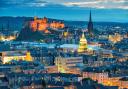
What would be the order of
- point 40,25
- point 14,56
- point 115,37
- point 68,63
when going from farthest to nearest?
point 115,37
point 40,25
point 14,56
point 68,63

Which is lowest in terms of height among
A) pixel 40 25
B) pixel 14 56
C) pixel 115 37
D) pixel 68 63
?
pixel 115 37

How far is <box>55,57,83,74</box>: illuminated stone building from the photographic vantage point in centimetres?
5999

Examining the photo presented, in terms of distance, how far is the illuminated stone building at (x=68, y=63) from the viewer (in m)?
60.0

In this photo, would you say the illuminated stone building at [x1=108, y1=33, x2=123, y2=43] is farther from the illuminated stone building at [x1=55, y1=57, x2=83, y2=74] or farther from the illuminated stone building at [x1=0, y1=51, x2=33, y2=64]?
the illuminated stone building at [x1=55, y1=57, x2=83, y2=74]

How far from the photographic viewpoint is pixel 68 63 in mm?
65625

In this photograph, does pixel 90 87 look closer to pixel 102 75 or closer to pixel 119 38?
pixel 102 75

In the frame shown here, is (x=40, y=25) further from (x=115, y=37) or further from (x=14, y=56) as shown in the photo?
(x=14, y=56)

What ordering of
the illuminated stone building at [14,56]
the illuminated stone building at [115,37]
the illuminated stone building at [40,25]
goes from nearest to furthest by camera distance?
the illuminated stone building at [14,56] → the illuminated stone building at [40,25] → the illuminated stone building at [115,37]

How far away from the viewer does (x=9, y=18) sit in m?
163

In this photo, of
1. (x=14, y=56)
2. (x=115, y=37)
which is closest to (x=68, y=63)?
(x=14, y=56)

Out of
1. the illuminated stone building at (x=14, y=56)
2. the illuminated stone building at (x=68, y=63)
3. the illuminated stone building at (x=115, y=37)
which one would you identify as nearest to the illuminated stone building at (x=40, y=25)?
the illuminated stone building at (x=115, y=37)

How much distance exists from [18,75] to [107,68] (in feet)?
36.3

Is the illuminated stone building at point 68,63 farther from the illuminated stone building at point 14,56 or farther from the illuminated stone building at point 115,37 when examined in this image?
the illuminated stone building at point 115,37

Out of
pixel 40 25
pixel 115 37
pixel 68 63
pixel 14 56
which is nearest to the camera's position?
pixel 68 63
